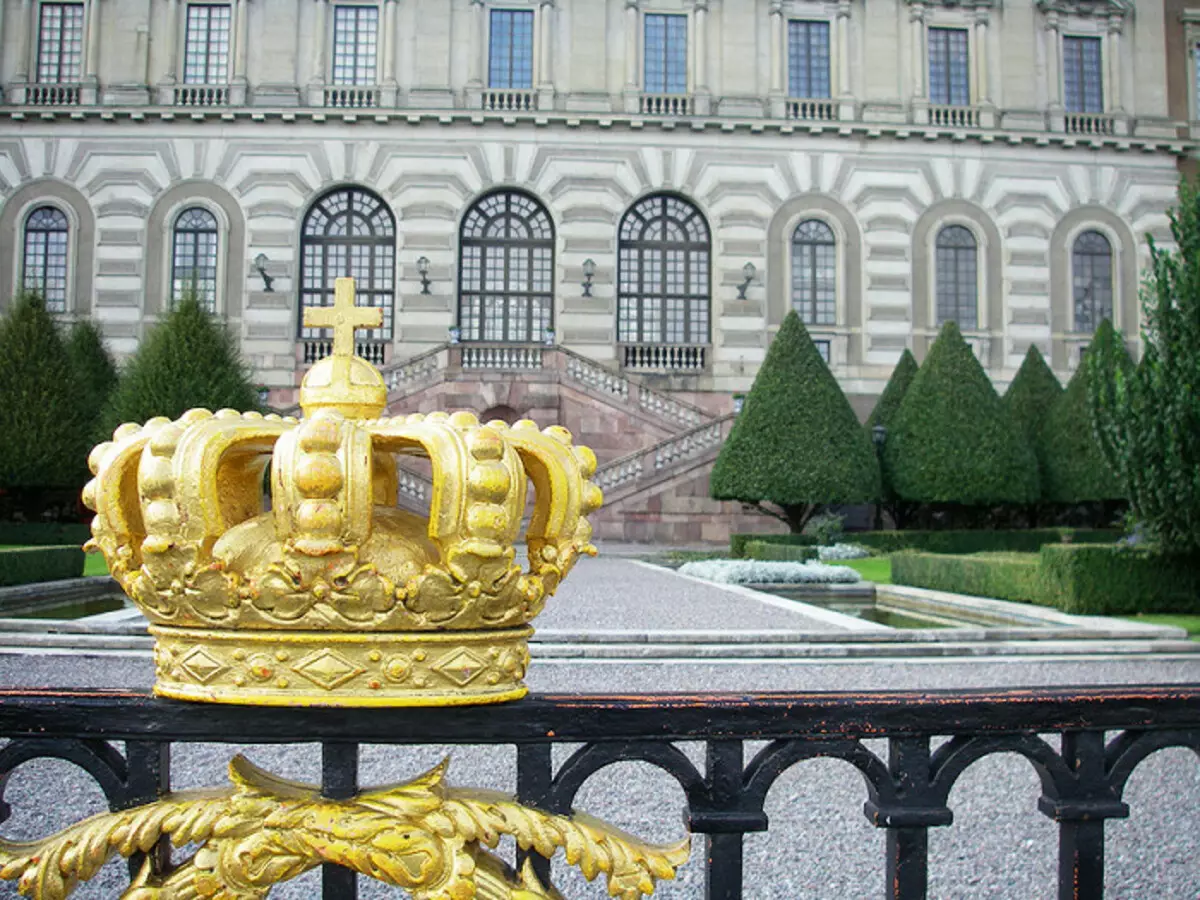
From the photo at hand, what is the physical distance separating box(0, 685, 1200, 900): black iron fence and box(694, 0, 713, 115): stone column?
34.4 metres

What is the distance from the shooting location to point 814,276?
34.9 m

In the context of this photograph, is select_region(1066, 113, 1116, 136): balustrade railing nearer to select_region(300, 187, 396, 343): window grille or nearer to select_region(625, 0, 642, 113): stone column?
select_region(625, 0, 642, 113): stone column

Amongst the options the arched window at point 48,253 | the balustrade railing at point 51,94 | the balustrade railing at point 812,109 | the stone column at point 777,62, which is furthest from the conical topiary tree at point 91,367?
the balustrade railing at point 812,109

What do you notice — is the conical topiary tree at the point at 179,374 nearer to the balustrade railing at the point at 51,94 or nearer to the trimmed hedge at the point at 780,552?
the trimmed hedge at the point at 780,552

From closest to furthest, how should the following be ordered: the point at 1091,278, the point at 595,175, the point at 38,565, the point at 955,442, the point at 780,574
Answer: the point at 38,565, the point at 780,574, the point at 955,442, the point at 595,175, the point at 1091,278

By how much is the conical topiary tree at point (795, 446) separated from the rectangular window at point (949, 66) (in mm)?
13897

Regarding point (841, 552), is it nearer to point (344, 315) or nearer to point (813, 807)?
point (813, 807)

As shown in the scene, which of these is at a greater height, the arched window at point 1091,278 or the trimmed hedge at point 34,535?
the arched window at point 1091,278

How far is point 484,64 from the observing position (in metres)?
34.7

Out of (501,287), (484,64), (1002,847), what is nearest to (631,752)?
(1002,847)

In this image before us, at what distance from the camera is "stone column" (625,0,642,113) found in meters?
34.7

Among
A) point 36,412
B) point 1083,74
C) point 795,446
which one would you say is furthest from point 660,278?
point 36,412

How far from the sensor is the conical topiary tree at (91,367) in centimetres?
2647

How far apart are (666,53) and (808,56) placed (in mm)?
4580
